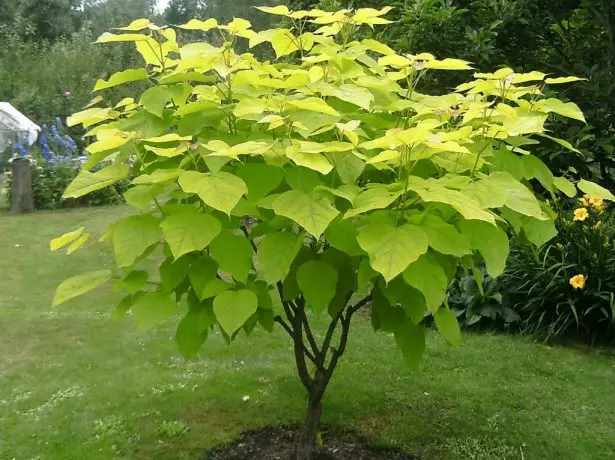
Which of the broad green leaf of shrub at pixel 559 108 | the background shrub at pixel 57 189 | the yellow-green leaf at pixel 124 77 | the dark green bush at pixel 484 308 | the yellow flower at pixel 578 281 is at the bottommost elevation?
the background shrub at pixel 57 189

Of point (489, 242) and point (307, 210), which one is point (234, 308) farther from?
point (489, 242)

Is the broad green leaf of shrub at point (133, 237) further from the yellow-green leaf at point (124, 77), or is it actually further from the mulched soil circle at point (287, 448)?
the mulched soil circle at point (287, 448)

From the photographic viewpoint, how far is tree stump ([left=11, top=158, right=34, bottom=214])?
947 cm

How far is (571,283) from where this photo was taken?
4.25 meters

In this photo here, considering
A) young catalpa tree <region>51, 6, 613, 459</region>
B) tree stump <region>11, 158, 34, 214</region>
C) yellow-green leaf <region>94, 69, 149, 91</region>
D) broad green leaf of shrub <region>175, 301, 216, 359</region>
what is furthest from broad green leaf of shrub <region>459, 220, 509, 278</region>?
tree stump <region>11, 158, 34, 214</region>

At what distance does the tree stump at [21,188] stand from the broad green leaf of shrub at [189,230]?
8673 millimetres

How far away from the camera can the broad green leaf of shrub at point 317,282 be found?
1.79m

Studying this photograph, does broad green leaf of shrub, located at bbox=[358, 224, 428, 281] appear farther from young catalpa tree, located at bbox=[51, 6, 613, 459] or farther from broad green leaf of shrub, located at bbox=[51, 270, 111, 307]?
broad green leaf of shrub, located at bbox=[51, 270, 111, 307]

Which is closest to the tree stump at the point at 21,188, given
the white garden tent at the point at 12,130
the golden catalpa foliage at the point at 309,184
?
the white garden tent at the point at 12,130

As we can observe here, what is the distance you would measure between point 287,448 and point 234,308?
4.01 ft

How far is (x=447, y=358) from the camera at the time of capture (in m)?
4.01

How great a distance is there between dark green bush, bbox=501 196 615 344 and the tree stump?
7.44 m

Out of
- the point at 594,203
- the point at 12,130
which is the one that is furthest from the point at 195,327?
the point at 12,130

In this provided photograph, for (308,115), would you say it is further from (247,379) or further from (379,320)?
(247,379)
